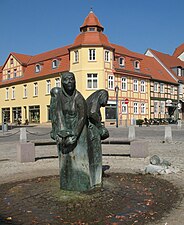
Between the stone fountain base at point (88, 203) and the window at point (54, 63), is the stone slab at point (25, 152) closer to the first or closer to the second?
the stone fountain base at point (88, 203)

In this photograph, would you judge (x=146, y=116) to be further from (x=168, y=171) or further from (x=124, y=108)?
(x=168, y=171)

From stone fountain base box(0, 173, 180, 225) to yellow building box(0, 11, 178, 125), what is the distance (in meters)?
24.1

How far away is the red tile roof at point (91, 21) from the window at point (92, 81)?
19.2 feet

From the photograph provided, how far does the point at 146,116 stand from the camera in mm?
37438

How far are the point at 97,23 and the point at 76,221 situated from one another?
106 feet

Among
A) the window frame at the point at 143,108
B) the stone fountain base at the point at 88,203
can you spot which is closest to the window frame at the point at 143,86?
the window frame at the point at 143,108

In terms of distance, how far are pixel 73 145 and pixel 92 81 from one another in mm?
27820

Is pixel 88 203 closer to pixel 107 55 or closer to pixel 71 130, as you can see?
pixel 71 130

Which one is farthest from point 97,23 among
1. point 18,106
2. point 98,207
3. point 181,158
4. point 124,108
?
point 98,207

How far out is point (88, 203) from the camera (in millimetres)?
4133

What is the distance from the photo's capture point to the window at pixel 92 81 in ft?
105

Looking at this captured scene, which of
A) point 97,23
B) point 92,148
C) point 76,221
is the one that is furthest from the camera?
point 97,23

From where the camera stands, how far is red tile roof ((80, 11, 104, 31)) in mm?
33062

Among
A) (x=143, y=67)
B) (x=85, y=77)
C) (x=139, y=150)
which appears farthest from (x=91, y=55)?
(x=139, y=150)
